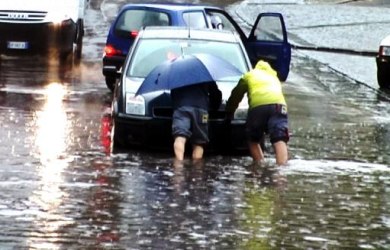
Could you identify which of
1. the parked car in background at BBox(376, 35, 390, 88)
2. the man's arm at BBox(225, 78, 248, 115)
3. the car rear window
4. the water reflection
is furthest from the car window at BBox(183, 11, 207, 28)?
the man's arm at BBox(225, 78, 248, 115)

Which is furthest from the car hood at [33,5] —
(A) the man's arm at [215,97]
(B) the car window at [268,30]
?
(A) the man's arm at [215,97]

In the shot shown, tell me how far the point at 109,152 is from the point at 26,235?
14.3ft

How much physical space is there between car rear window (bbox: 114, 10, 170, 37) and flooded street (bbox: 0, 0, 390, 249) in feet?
5.32

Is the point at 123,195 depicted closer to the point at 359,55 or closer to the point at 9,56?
the point at 9,56

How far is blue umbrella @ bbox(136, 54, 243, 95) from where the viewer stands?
11.6 metres

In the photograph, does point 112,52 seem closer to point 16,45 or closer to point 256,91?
point 16,45

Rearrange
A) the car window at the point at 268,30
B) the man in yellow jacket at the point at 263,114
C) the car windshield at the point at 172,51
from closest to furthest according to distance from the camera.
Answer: the man in yellow jacket at the point at 263,114 → the car windshield at the point at 172,51 → the car window at the point at 268,30

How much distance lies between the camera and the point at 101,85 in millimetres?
19281

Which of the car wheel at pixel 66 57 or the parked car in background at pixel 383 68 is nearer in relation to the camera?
the parked car in background at pixel 383 68

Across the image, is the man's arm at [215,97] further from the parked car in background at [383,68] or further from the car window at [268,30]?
the parked car in background at [383,68]

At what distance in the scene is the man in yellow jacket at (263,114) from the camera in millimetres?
11602

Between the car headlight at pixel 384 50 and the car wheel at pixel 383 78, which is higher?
the car headlight at pixel 384 50

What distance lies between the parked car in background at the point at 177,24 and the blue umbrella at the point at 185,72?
4.36m

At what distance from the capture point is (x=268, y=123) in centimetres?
1164
